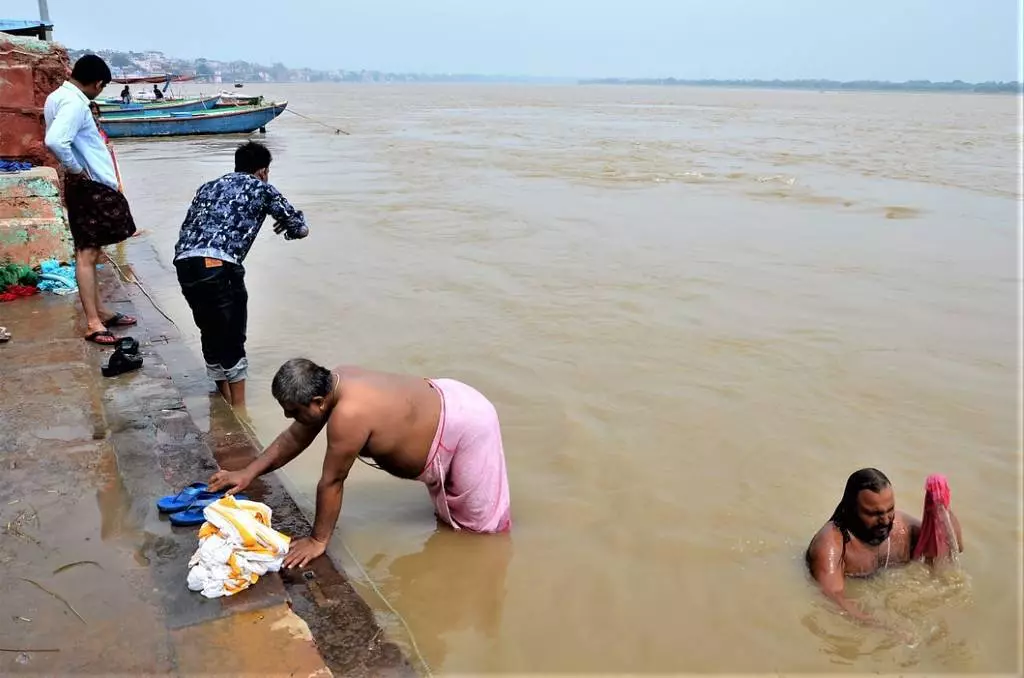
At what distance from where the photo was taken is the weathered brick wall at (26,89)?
22.0 ft

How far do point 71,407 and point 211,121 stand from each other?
2440cm

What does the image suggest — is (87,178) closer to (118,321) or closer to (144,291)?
(118,321)

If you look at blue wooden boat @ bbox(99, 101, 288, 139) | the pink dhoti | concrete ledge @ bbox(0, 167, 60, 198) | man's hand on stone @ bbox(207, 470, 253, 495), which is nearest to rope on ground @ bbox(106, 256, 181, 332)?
concrete ledge @ bbox(0, 167, 60, 198)

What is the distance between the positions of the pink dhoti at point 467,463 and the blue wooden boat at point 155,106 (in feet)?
86.9

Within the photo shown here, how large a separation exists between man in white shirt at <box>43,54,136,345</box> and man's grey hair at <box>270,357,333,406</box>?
2.81 meters

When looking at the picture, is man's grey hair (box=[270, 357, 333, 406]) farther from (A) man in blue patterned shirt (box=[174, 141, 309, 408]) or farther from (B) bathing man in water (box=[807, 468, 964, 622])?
(B) bathing man in water (box=[807, 468, 964, 622])

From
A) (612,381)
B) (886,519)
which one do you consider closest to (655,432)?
(612,381)

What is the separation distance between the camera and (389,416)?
3.01 m

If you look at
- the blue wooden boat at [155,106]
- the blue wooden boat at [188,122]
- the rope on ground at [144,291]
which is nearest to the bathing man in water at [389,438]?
the rope on ground at [144,291]

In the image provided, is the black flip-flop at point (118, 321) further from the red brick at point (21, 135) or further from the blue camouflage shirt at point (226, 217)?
the red brick at point (21, 135)

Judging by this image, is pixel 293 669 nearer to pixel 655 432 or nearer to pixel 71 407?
pixel 71 407

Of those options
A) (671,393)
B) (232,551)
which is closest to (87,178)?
(232,551)

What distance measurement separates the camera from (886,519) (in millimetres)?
3150

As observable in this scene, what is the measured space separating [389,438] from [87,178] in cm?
335
